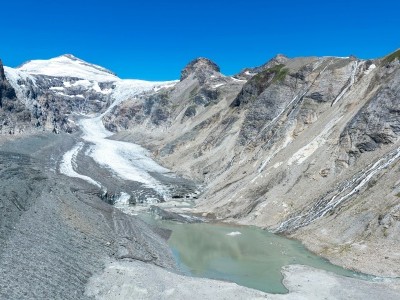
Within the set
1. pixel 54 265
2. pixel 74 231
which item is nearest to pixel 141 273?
pixel 54 265

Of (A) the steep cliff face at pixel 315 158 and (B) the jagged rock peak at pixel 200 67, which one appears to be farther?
(B) the jagged rock peak at pixel 200 67

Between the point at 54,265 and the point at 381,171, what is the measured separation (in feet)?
95.8

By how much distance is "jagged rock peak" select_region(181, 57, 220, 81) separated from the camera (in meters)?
175

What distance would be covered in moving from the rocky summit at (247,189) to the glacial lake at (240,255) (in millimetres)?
1174

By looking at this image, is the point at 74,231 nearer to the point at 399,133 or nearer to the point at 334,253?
the point at 334,253

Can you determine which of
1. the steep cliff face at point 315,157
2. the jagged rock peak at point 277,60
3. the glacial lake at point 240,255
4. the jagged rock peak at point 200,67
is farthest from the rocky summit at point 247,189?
the jagged rock peak at point 200,67

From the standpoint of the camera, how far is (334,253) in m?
36.8

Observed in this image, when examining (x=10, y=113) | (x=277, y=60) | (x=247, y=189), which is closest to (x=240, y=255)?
(x=247, y=189)

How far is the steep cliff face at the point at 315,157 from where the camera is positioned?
130 ft

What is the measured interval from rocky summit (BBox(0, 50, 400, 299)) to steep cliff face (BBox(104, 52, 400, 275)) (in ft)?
0.54

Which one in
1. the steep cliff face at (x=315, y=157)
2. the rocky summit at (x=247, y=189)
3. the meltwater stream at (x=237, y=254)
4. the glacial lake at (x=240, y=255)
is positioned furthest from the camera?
the steep cliff face at (x=315, y=157)

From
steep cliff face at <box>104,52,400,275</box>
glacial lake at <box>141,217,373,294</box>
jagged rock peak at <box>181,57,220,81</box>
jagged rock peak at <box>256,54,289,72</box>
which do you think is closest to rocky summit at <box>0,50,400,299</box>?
steep cliff face at <box>104,52,400,275</box>

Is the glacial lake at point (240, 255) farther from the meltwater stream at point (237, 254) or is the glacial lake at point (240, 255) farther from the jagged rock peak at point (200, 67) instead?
the jagged rock peak at point (200, 67)

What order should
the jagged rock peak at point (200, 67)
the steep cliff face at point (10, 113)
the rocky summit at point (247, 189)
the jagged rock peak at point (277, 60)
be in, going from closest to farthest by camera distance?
1. the rocky summit at point (247, 189)
2. the steep cliff face at point (10, 113)
3. the jagged rock peak at point (277, 60)
4. the jagged rock peak at point (200, 67)
